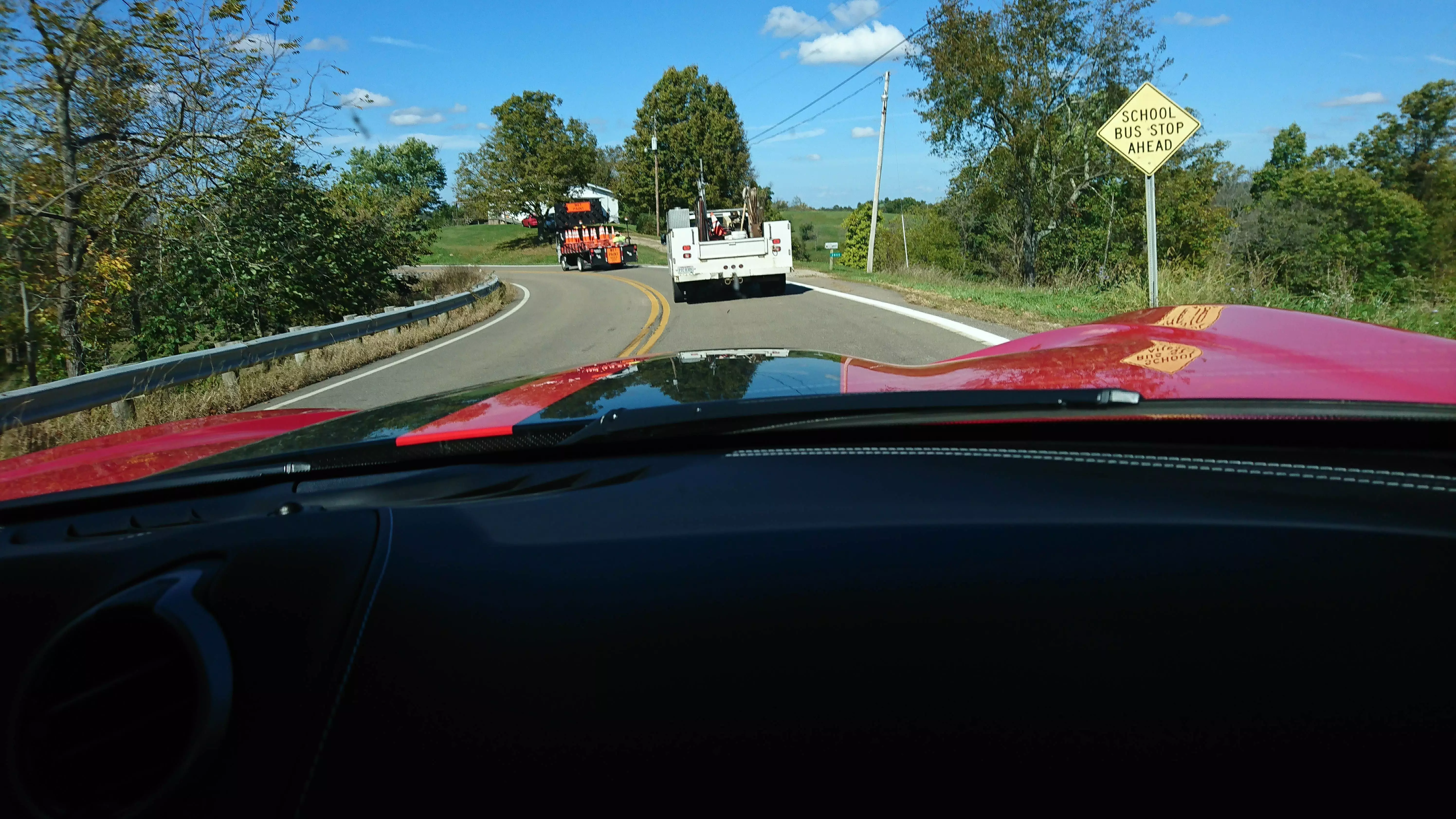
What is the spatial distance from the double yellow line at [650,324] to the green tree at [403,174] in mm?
7372

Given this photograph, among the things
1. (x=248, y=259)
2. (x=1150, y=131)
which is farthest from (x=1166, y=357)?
(x=248, y=259)

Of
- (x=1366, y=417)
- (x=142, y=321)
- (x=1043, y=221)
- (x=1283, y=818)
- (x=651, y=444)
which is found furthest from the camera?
(x=1043, y=221)

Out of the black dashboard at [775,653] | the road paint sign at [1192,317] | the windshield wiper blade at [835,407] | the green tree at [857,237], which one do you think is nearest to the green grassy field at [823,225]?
the green tree at [857,237]

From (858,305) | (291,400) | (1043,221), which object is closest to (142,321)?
(291,400)

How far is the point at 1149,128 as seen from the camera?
12.5m

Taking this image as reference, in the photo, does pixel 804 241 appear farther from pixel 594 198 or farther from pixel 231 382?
pixel 231 382

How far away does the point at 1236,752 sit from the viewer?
46.4 inches

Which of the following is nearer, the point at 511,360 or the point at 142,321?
the point at 511,360

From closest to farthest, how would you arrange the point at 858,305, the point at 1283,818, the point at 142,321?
the point at 1283,818
the point at 142,321
the point at 858,305

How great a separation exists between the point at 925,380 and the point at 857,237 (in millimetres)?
105549

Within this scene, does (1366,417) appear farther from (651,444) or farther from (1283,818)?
(651,444)

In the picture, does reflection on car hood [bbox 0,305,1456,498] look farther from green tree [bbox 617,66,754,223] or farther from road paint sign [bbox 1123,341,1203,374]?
green tree [bbox 617,66,754,223]

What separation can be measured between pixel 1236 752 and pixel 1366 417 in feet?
2.38

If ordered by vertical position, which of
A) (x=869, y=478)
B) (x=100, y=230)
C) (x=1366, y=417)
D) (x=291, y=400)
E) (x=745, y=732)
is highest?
(x=100, y=230)
